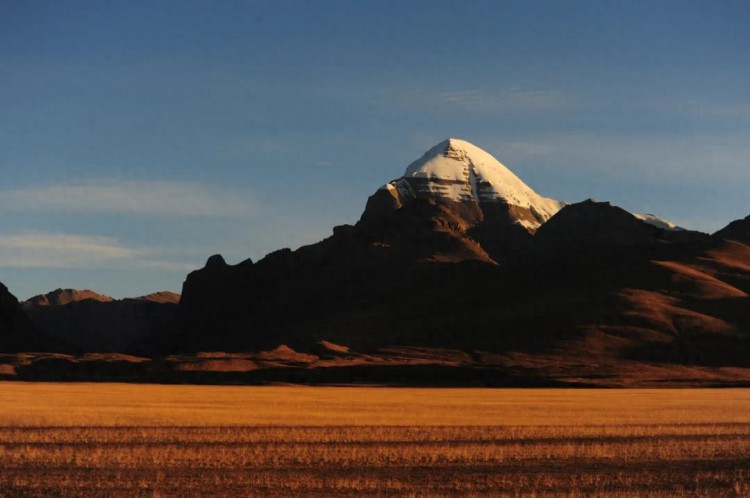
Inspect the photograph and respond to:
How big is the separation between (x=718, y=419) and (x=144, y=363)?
106m

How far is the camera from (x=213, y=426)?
5000 cm

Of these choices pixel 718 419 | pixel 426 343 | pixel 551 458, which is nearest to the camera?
pixel 551 458

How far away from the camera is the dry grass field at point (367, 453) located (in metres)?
28.6

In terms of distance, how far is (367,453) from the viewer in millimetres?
36844

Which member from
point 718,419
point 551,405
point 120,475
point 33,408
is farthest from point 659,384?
point 120,475

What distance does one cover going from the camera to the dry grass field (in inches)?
1125

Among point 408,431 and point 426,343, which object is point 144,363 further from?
point 408,431

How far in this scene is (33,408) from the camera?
64688 millimetres

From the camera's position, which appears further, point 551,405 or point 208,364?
point 208,364

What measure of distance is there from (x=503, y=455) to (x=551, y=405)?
4019cm

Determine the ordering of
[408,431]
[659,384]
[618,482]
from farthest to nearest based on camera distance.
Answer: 1. [659,384]
2. [408,431]
3. [618,482]

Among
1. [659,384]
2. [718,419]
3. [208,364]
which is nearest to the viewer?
[718,419]

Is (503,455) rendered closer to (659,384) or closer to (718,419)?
(718,419)

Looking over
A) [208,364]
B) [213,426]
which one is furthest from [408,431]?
[208,364]
